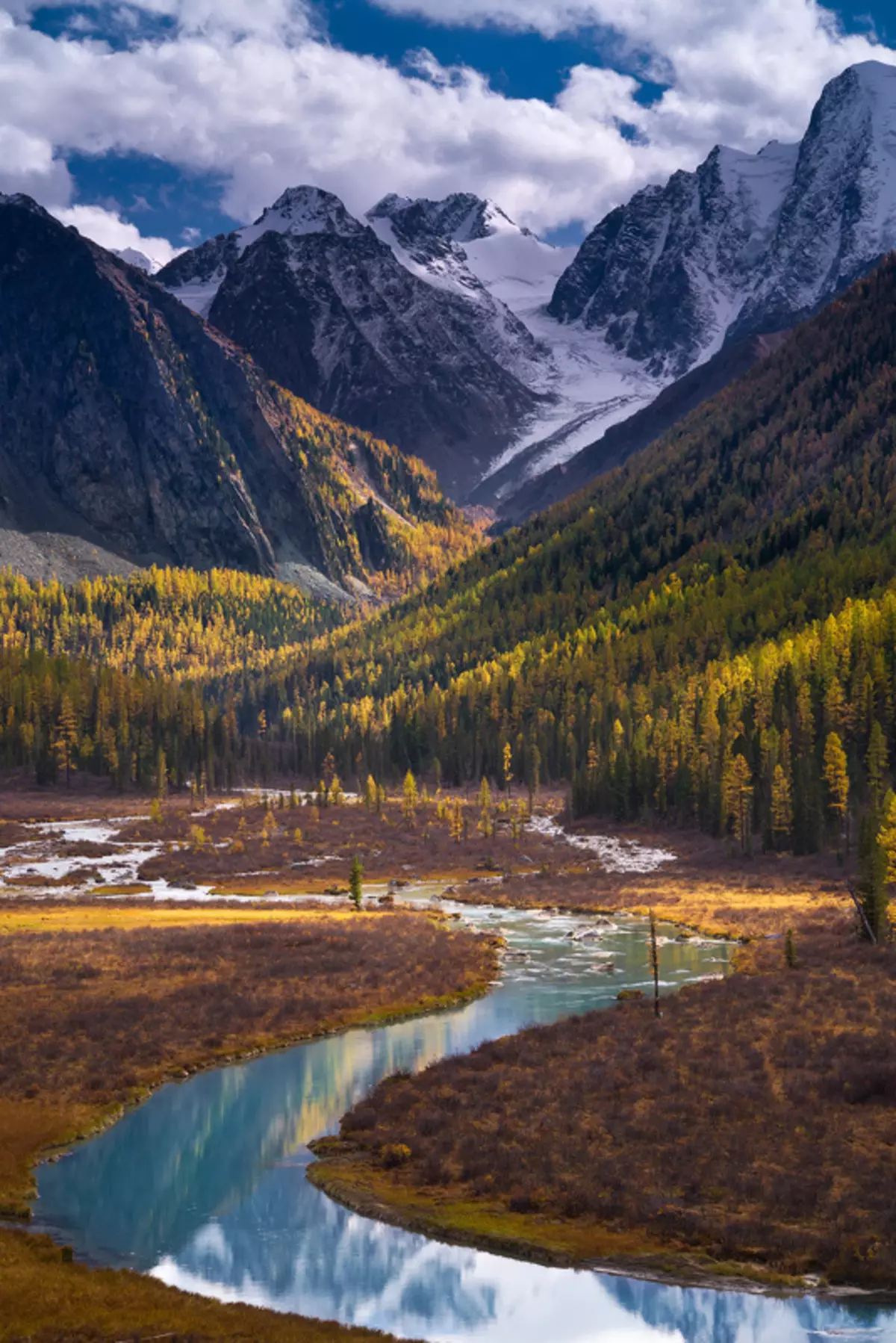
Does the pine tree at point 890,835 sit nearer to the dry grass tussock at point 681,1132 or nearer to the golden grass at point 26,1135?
the dry grass tussock at point 681,1132

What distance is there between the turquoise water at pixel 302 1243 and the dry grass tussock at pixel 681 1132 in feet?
5.27

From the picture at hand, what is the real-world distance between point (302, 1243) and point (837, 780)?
9616cm

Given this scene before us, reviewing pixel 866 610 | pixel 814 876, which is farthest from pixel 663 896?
pixel 866 610

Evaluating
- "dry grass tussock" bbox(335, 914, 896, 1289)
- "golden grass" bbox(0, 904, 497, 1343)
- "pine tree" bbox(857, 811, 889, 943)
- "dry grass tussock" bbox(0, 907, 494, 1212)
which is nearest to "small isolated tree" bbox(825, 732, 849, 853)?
"pine tree" bbox(857, 811, 889, 943)

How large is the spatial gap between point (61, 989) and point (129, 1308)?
3634 centimetres

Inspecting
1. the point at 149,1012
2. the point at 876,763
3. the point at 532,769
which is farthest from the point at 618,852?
the point at 149,1012

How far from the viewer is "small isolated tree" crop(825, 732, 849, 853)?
383ft

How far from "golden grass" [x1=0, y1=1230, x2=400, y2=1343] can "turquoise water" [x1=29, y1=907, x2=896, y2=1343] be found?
6.28ft

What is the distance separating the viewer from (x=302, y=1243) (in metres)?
32.6

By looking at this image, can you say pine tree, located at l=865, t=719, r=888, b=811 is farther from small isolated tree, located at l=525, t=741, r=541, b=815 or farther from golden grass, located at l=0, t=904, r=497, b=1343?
small isolated tree, located at l=525, t=741, r=541, b=815

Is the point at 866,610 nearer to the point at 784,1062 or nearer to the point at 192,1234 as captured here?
the point at 784,1062

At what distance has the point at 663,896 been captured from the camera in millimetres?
106375

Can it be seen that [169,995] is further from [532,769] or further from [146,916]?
[532,769]

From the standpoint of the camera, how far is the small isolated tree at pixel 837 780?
116812 mm
